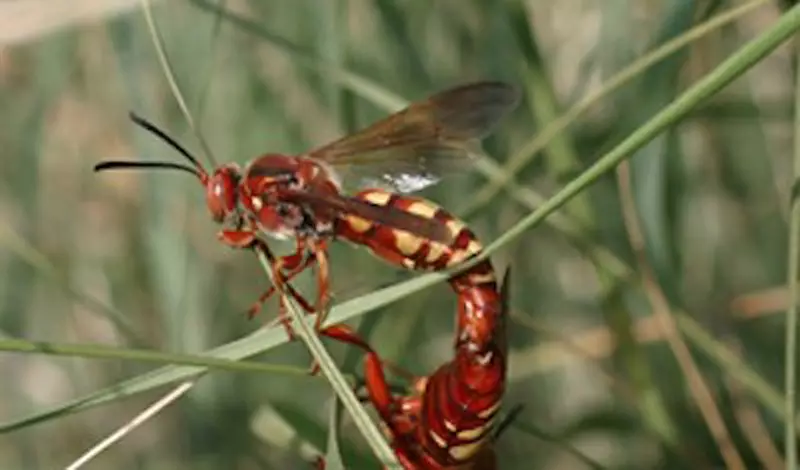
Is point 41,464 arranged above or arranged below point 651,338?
above

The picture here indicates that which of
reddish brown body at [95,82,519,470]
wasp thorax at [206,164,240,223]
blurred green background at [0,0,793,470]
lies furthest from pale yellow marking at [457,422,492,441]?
wasp thorax at [206,164,240,223]

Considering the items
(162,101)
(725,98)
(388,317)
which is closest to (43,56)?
(162,101)

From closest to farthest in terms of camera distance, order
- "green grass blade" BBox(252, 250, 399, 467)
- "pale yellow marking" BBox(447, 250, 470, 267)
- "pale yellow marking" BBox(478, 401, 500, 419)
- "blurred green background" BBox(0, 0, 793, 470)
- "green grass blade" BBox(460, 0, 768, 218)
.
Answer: "green grass blade" BBox(252, 250, 399, 467) < "green grass blade" BBox(460, 0, 768, 218) < "pale yellow marking" BBox(447, 250, 470, 267) < "pale yellow marking" BBox(478, 401, 500, 419) < "blurred green background" BBox(0, 0, 793, 470)

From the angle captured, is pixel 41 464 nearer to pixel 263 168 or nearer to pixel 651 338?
pixel 651 338

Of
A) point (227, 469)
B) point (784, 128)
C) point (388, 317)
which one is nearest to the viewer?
point (388, 317)

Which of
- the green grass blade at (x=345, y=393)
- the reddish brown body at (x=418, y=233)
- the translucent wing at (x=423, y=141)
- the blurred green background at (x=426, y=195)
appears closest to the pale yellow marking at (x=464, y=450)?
the reddish brown body at (x=418, y=233)

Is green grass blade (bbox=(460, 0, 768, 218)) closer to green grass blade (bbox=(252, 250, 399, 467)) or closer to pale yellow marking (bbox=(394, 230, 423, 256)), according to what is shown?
pale yellow marking (bbox=(394, 230, 423, 256))

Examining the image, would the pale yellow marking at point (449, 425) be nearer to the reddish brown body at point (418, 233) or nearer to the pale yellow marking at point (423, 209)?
the reddish brown body at point (418, 233)
